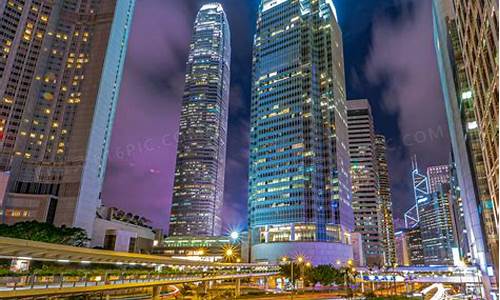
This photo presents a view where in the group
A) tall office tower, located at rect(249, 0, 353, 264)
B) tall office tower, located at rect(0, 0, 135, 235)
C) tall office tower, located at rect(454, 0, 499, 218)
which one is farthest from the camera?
tall office tower, located at rect(249, 0, 353, 264)

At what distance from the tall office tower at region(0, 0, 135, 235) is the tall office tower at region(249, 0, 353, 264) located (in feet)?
249

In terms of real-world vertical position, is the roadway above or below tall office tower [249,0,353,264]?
below

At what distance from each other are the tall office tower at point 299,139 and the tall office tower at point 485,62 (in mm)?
107156

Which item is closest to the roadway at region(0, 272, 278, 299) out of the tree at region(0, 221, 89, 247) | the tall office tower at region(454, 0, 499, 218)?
the tall office tower at region(454, 0, 499, 218)

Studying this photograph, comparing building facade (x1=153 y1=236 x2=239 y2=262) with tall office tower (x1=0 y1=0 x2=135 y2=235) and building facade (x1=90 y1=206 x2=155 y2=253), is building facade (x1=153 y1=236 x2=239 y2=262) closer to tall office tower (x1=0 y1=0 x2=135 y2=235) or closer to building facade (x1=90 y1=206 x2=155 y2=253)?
building facade (x1=90 y1=206 x2=155 y2=253)

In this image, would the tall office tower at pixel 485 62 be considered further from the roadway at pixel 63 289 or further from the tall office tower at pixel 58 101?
the tall office tower at pixel 58 101

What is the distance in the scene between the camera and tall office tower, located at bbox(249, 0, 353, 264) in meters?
151

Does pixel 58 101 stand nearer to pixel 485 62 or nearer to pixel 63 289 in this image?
pixel 63 289

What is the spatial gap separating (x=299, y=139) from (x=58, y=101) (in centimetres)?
11627

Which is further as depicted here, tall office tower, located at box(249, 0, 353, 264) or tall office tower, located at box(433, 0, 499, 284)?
tall office tower, located at box(249, 0, 353, 264)

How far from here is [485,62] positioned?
3678 centimetres

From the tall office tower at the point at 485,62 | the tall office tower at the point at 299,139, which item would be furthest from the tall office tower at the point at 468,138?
the tall office tower at the point at 299,139

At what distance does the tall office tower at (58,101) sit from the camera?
5330 inches

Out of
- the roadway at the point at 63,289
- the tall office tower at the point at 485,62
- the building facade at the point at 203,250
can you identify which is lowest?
the roadway at the point at 63,289
